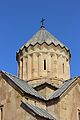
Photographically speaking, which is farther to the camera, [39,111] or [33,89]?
[33,89]

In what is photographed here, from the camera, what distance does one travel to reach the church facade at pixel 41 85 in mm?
18261

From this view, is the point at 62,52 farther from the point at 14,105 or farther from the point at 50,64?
the point at 14,105

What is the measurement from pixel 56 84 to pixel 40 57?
2000 mm

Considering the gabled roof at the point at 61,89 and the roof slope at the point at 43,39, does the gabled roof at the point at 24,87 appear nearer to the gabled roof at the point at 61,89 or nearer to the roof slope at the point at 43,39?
the gabled roof at the point at 61,89

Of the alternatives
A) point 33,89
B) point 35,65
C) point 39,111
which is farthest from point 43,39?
point 39,111

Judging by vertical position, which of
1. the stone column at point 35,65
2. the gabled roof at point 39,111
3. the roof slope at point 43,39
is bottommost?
the gabled roof at point 39,111

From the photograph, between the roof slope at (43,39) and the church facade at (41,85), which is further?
the roof slope at (43,39)

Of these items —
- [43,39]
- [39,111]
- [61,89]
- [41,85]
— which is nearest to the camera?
[39,111]

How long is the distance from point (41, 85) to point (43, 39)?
354 cm

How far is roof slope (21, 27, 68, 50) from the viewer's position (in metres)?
22.5

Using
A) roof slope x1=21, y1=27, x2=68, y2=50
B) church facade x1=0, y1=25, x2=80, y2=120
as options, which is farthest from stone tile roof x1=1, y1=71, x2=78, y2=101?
roof slope x1=21, y1=27, x2=68, y2=50

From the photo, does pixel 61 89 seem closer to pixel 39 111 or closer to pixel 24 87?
pixel 24 87

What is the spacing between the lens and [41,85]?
20406 millimetres

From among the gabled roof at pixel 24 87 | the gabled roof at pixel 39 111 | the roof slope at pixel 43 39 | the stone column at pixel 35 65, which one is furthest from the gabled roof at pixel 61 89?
the roof slope at pixel 43 39
